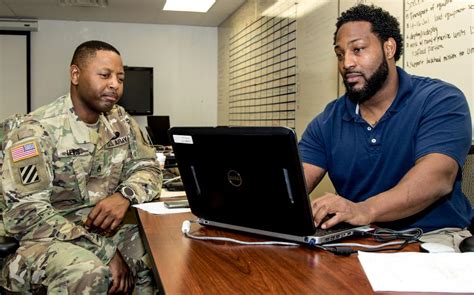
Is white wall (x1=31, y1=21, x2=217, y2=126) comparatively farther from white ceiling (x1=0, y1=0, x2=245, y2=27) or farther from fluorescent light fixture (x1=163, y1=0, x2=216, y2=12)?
fluorescent light fixture (x1=163, y1=0, x2=216, y2=12)

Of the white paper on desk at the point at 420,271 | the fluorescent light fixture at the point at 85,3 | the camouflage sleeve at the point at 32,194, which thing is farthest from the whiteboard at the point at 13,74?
the white paper on desk at the point at 420,271

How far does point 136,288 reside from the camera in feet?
5.82

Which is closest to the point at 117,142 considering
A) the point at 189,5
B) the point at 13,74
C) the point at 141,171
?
the point at 141,171

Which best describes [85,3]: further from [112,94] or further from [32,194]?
[32,194]

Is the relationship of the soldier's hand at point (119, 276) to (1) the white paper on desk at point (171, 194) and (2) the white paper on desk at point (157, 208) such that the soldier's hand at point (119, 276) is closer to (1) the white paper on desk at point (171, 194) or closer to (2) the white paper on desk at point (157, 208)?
(2) the white paper on desk at point (157, 208)

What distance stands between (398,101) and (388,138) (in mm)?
136

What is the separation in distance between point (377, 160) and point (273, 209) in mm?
591

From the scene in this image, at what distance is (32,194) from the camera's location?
1537mm

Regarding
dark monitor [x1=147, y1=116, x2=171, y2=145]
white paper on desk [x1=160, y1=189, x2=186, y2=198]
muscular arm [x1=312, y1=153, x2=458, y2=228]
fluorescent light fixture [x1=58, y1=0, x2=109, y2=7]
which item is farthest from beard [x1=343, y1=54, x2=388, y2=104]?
fluorescent light fixture [x1=58, y1=0, x2=109, y2=7]

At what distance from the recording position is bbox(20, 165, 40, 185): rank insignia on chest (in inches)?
60.6

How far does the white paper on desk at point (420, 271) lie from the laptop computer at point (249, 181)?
0.17m

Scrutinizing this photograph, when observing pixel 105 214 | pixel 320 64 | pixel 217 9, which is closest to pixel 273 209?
pixel 105 214

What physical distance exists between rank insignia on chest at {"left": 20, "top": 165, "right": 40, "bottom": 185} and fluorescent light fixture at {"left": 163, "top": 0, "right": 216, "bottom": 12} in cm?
385

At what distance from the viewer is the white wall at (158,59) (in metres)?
6.03
